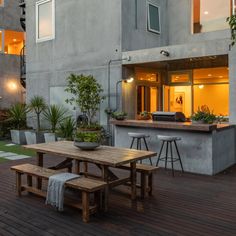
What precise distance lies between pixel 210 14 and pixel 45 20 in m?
6.34

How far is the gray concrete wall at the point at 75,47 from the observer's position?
10258 mm

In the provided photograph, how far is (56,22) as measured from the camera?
Result: 1212 cm

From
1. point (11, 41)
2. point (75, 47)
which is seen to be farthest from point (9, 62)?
point (75, 47)

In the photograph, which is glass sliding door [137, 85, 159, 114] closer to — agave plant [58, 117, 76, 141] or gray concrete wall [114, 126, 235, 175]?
agave plant [58, 117, 76, 141]

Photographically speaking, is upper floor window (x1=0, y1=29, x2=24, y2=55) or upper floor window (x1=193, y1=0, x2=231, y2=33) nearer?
upper floor window (x1=193, y1=0, x2=231, y2=33)

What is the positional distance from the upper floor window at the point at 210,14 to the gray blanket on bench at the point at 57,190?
9.06 meters

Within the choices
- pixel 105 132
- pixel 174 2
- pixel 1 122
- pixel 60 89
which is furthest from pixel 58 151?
pixel 174 2

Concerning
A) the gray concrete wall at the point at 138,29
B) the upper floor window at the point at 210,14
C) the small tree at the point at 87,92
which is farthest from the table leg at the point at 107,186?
the upper floor window at the point at 210,14

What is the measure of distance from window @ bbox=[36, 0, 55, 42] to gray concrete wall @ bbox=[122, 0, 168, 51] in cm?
347

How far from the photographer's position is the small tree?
9.71 metres

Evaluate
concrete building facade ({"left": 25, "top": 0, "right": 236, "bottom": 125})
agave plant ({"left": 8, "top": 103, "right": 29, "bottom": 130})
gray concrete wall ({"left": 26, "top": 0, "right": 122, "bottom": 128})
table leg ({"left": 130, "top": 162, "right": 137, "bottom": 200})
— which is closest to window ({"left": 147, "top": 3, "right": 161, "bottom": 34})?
concrete building facade ({"left": 25, "top": 0, "right": 236, "bottom": 125})

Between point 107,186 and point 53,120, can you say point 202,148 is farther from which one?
point 53,120

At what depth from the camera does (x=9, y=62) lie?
1692cm

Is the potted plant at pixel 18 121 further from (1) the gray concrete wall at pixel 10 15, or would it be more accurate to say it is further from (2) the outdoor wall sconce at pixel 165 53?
(1) the gray concrete wall at pixel 10 15
